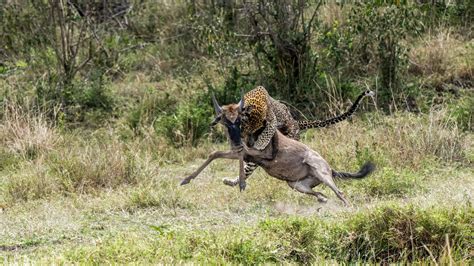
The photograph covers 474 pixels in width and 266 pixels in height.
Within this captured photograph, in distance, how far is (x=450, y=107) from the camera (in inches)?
521

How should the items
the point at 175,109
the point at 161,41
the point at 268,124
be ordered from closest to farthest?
the point at 268,124, the point at 175,109, the point at 161,41

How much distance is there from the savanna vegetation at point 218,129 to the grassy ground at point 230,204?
21 millimetres

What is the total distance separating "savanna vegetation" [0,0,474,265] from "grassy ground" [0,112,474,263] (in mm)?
21

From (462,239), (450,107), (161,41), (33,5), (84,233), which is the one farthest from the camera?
(161,41)

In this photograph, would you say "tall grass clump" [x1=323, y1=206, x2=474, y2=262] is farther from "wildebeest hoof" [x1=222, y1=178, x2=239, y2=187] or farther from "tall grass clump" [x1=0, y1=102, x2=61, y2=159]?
"tall grass clump" [x1=0, y1=102, x2=61, y2=159]

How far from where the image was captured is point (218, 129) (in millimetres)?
13281

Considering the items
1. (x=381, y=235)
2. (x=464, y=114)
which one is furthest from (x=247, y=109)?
(x=464, y=114)

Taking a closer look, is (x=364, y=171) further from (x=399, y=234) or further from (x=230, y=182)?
(x=399, y=234)

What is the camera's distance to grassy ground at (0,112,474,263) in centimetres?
776

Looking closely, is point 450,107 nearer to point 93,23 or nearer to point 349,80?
point 349,80

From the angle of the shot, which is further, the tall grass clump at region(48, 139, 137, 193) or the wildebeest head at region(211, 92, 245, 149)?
the tall grass clump at region(48, 139, 137, 193)

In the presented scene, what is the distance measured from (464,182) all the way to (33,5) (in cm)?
788

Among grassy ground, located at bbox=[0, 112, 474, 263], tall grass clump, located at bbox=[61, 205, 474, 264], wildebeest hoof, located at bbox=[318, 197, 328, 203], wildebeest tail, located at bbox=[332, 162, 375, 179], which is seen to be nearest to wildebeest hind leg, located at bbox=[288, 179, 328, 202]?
wildebeest hoof, located at bbox=[318, 197, 328, 203]

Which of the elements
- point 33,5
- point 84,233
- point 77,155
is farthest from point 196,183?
point 33,5
